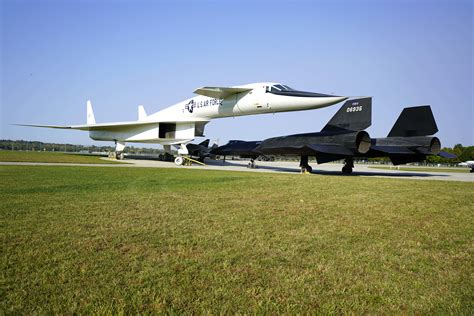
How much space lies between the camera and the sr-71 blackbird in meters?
15.7

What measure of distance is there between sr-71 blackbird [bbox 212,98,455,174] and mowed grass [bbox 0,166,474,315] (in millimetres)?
9981

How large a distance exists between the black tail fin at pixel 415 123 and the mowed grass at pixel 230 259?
1250 cm

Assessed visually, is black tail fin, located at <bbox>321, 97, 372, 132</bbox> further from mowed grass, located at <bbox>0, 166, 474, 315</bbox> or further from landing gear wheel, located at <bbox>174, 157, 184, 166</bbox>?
mowed grass, located at <bbox>0, 166, 474, 315</bbox>

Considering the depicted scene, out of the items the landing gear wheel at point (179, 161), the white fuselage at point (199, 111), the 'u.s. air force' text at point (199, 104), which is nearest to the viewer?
the white fuselage at point (199, 111)

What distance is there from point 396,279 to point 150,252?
7.27ft

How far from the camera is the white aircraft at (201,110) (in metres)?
17.0

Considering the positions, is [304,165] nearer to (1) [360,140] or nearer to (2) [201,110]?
(1) [360,140]

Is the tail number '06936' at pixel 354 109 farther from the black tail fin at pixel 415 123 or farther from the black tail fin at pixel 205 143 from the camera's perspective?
the black tail fin at pixel 205 143

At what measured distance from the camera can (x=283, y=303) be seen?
234cm

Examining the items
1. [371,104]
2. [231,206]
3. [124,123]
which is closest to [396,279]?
[231,206]

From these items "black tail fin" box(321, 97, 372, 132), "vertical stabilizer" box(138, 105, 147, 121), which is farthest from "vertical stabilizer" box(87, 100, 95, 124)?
"black tail fin" box(321, 97, 372, 132)

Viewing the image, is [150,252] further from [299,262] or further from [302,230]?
[302,230]

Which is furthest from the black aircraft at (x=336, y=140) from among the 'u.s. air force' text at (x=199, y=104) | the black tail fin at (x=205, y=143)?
the black tail fin at (x=205, y=143)

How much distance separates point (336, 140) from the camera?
1611 cm
